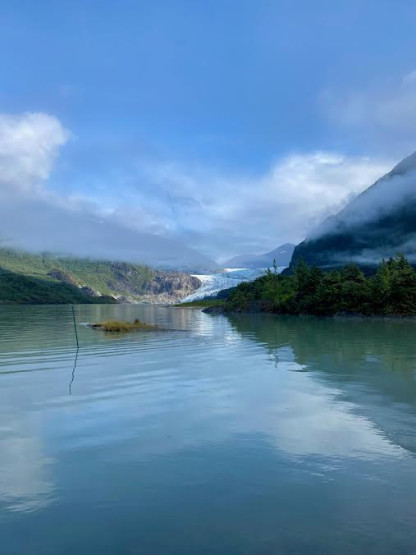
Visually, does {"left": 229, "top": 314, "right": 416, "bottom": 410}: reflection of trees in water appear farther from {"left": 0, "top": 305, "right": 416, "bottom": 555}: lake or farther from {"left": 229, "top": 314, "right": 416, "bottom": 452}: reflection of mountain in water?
{"left": 0, "top": 305, "right": 416, "bottom": 555}: lake

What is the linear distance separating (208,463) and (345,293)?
356 ft

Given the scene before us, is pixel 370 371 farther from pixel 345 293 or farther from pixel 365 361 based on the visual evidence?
pixel 345 293

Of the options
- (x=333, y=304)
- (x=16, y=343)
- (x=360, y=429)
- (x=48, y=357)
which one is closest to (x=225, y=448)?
(x=360, y=429)

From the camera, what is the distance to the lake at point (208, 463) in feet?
28.7

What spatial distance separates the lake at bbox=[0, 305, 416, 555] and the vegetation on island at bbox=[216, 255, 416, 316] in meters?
83.3

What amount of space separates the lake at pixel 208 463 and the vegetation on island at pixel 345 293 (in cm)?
8333

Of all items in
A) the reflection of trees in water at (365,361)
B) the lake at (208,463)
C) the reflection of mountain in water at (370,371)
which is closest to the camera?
the lake at (208,463)

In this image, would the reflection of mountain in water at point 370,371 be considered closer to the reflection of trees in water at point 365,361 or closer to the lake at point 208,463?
the reflection of trees in water at point 365,361

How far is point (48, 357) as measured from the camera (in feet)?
118

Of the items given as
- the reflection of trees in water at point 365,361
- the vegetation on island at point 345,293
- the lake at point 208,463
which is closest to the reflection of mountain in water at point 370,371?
the reflection of trees in water at point 365,361

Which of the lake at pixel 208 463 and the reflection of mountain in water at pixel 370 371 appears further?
the reflection of mountain in water at pixel 370 371

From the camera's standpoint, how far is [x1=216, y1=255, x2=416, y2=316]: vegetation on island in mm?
104500

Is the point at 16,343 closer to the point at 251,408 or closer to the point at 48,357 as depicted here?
the point at 48,357

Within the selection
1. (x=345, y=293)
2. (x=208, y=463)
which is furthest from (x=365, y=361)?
(x=345, y=293)
